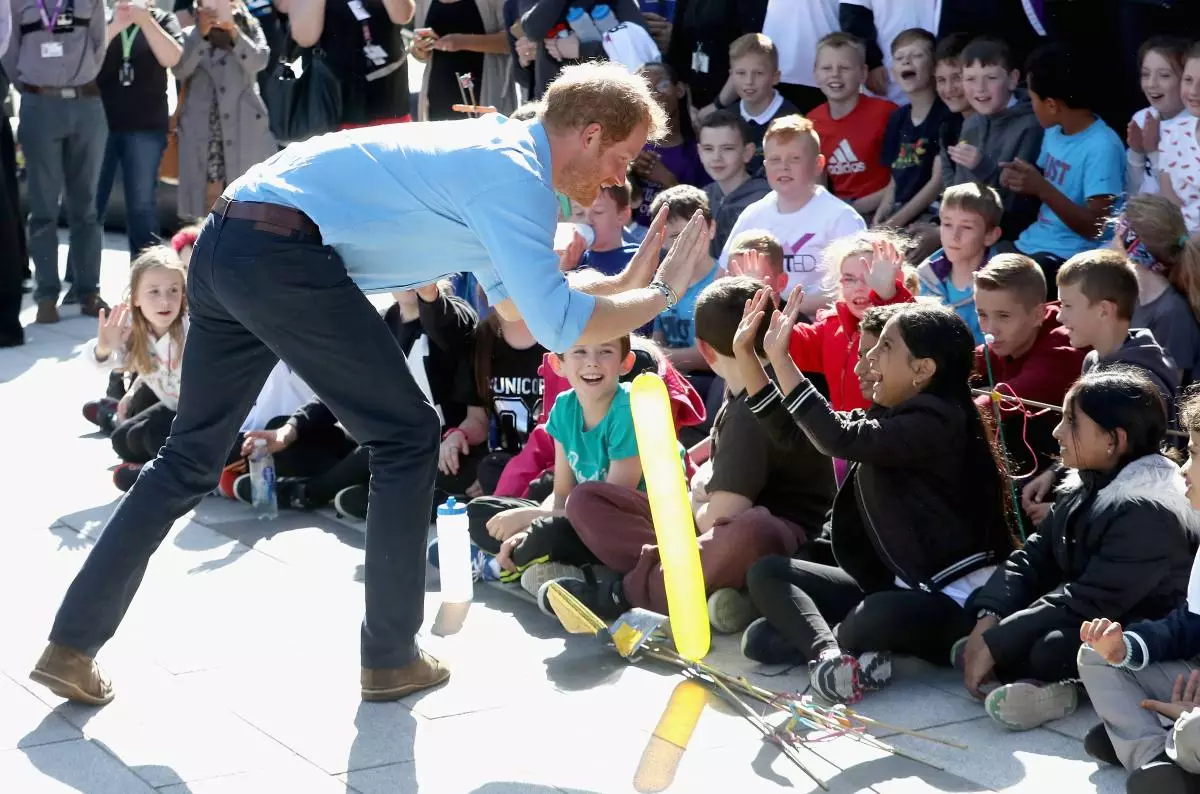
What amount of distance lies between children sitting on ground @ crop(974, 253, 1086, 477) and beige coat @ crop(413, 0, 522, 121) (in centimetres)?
424

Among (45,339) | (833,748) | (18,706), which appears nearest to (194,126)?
(45,339)

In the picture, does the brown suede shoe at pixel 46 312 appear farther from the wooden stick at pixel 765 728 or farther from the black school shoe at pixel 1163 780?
the black school shoe at pixel 1163 780

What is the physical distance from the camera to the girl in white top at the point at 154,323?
6070 mm

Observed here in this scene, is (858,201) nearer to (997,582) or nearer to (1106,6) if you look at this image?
(1106,6)

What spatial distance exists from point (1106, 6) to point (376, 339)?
4.12 m

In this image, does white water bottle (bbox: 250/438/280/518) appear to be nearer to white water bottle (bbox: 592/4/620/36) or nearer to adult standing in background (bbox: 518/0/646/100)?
adult standing in background (bbox: 518/0/646/100)

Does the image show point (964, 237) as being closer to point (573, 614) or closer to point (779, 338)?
point (779, 338)

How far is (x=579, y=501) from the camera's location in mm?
4562

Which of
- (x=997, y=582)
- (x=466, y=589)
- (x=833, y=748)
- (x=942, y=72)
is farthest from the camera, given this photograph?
(x=942, y=72)

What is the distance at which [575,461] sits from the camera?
4.84 metres

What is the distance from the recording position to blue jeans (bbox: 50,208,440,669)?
141 inches

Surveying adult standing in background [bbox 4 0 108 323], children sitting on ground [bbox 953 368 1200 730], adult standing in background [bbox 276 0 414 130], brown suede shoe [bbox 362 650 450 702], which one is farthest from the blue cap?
adult standing in background [bbox 4 0 108 323]

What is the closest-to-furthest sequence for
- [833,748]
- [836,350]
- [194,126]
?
[833,748]
[836,350]
[194,126]

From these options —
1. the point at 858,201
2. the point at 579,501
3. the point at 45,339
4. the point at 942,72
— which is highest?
the point at 942,72
